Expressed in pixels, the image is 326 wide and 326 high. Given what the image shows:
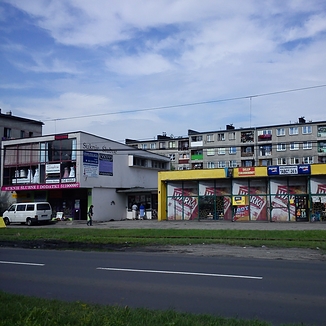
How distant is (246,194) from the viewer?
115 ft

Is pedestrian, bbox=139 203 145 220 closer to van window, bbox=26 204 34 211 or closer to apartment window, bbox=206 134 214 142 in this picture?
van window, bbox=26 204 34 211

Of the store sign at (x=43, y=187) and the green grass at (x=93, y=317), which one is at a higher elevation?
the store sign at (x=43, y=187)

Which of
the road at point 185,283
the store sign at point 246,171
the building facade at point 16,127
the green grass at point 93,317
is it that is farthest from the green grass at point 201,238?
the building facade at point 16,127

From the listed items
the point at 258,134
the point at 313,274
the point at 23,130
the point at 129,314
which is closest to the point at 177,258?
the point at 313,274

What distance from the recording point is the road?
25.6 ft

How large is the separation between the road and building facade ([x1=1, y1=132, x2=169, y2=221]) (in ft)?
78.4

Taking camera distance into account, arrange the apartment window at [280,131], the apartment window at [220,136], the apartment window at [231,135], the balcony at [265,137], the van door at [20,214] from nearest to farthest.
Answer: the van door at [20,214], the apartment window at [280,131], the balcony at [265,137], the apartment window at [231,135], the apartment window at [220,136]

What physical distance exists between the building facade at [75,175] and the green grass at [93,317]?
30182 millimetres

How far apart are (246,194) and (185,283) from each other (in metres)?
25.6

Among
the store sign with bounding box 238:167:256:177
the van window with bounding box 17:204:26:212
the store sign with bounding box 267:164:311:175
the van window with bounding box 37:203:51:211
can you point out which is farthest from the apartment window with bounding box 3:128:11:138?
the store sign with bounding box 267:164:311:175

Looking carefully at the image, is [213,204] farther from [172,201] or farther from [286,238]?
[286,238]

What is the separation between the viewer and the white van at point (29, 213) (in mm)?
37094

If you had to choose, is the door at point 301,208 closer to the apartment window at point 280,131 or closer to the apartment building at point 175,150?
the apartment window at point 280,131

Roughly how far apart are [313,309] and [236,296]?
1.58 m
